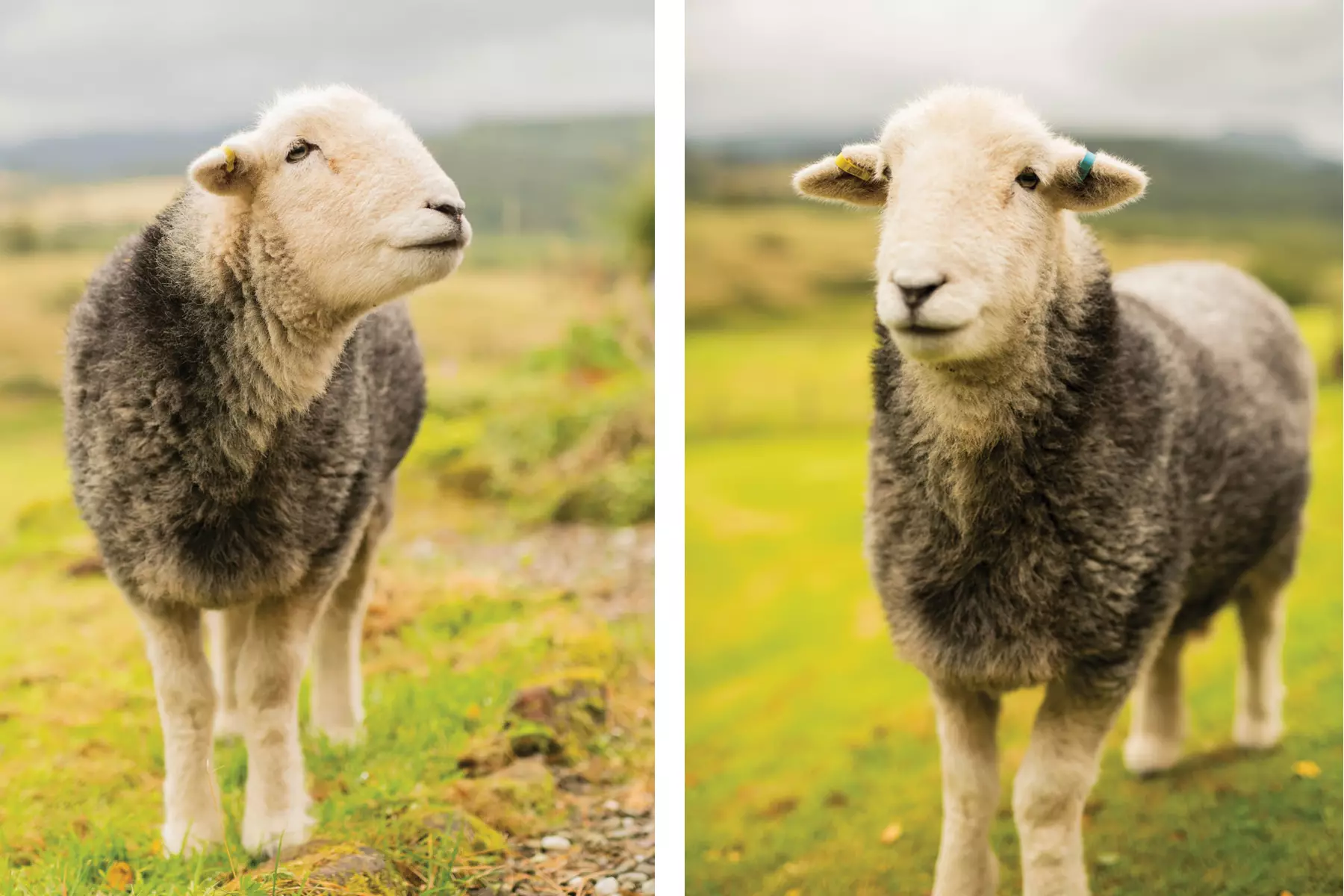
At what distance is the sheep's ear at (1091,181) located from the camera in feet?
8.32

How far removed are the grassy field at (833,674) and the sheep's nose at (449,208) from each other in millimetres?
2340

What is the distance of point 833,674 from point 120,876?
114 inches

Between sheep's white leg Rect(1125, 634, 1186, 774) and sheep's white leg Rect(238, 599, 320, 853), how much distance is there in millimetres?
2710

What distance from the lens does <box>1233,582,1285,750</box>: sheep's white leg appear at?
3984 mm

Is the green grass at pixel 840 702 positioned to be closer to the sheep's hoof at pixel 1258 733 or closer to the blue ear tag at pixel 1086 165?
the sheep's hoof at pixel 1258 733

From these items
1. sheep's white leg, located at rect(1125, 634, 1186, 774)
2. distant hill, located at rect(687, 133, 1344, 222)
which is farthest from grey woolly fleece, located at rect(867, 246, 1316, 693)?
distant hill, located at rect(687, 133, 1344, 222)

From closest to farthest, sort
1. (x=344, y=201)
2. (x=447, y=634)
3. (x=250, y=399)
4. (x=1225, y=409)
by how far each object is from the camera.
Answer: (x=344, y=201) < (x=250, y=399) < (x=1225, y=409) < (x=447, y=634)

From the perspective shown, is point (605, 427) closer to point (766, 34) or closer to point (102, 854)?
point (766, 34)

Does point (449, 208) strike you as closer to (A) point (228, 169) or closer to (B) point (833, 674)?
(A) point (228, 169)

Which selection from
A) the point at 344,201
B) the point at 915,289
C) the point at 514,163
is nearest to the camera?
the point at 915,289

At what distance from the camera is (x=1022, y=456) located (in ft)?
8.93

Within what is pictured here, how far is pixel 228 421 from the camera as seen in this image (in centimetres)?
275

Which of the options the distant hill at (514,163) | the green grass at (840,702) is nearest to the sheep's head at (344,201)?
the distant hill at (514,163)

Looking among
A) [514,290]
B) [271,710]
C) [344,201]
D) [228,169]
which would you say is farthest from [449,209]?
[514,290]
